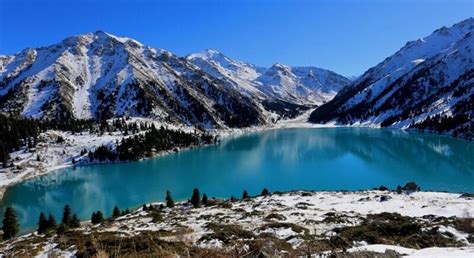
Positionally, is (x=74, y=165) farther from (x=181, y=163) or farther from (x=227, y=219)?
(x=227, y=219)

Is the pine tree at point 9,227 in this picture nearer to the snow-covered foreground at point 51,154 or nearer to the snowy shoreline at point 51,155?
the snowy shoreline at point 51,155

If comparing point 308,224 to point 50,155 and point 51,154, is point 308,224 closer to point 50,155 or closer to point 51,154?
point 50,155

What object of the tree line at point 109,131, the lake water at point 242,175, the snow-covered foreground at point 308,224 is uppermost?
the tree line at point 109,131

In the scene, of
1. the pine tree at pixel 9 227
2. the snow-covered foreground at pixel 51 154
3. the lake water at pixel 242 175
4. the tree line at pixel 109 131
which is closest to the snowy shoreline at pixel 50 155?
the snow-covered foreground at pixel 51 154

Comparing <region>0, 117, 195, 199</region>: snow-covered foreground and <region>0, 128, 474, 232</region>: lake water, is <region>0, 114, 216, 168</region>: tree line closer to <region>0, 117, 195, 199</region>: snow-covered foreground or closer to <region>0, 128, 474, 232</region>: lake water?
<region>0, 117, 195, 199</region>: snow-covered foreground

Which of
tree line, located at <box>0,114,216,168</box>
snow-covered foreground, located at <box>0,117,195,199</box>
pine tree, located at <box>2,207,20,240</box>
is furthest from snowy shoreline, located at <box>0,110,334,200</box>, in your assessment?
pine tree, located at <box>2,207,20,240</box>

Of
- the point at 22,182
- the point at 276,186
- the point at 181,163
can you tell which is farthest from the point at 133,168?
the point at 276,186

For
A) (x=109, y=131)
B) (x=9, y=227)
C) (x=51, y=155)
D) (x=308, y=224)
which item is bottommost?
(x=9, y=227)

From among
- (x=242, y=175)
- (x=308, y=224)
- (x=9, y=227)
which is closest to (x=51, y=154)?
(x=242, y=175)
